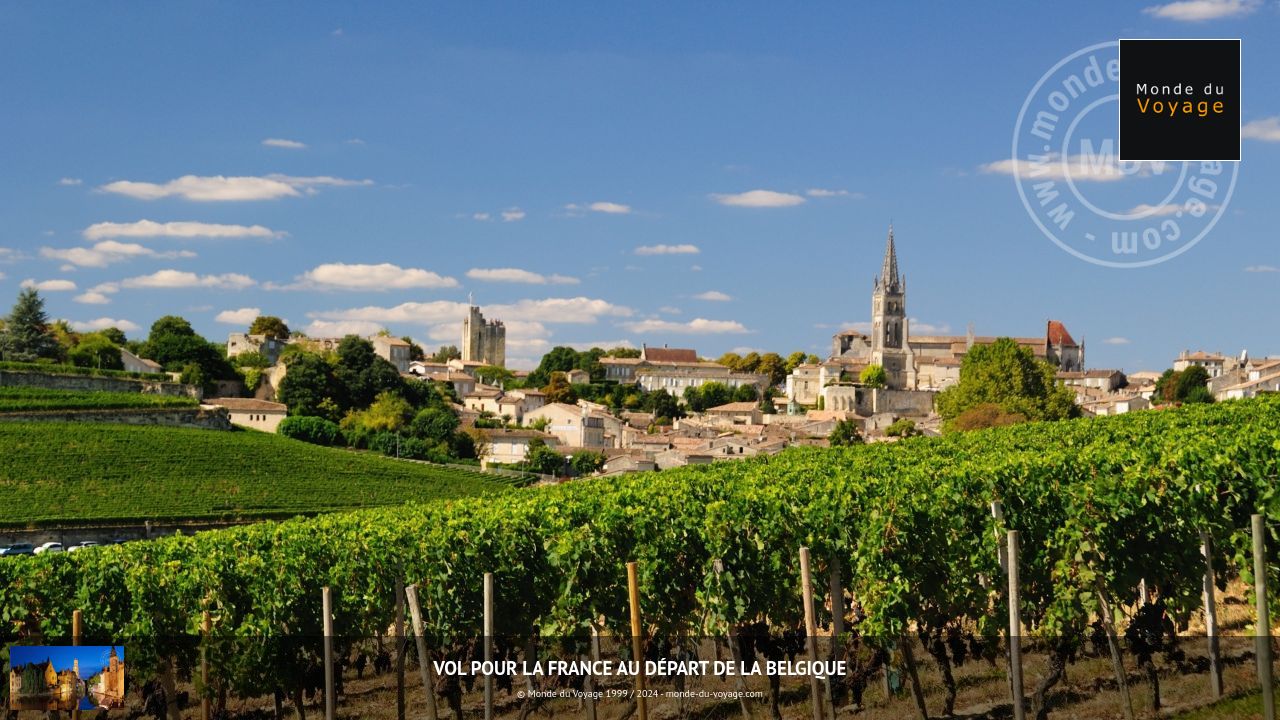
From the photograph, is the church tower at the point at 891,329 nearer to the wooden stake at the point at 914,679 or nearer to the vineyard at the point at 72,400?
the vineyard at the point at 72,400

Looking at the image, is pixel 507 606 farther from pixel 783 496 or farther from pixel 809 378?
pixel 809 378

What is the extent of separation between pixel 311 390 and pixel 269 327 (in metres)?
38.1

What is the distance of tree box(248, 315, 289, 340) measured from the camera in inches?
4643

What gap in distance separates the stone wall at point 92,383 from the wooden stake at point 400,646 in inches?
2440

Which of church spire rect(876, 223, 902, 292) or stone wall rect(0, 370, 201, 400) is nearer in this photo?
stone wall rect(0, 370, 201, 400)

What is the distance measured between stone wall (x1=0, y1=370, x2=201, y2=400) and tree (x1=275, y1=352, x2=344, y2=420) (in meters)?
5.62

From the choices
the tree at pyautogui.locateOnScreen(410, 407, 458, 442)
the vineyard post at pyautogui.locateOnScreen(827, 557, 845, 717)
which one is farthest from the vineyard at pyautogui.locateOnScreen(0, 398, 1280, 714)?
the tree at pyautogui.locateOnScreen(410, 407, 458, 442)

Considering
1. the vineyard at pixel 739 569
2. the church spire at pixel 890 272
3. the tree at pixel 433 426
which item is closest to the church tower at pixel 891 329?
the church spire at pixel 890 272

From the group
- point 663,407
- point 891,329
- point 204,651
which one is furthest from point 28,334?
point 891,329

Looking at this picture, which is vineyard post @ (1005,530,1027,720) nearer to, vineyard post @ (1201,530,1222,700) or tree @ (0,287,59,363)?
vineyard post @ (1201,530,1222,700)

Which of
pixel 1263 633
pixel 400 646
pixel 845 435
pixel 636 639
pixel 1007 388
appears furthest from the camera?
pixel 845 435

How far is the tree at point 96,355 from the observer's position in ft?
268

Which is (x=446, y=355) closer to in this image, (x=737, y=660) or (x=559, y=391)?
(x=559, y=391)

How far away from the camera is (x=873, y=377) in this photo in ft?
410
